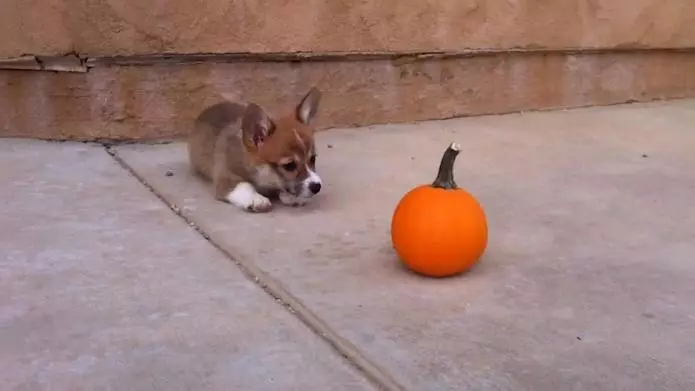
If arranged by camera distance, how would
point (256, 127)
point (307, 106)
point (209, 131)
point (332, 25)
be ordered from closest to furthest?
point (256, 127)
point (307, 106)
point (209, 131)
point (332, 25)

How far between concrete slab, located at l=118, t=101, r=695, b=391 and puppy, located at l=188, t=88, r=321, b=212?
8 centimetres

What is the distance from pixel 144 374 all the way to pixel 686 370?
3.53 ft

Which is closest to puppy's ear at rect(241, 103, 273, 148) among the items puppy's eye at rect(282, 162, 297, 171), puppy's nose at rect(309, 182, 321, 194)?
puppy's eye at rect(282, 162, 297, 171)

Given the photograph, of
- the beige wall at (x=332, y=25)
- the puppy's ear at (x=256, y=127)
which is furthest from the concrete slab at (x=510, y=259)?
the beige wall at (x=332, y=25)

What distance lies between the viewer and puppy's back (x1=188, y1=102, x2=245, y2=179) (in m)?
3.15

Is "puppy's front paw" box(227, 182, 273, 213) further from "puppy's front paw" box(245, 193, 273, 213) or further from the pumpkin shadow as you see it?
the pumpkin shadow

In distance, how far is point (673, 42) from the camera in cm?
524

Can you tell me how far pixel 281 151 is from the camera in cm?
287

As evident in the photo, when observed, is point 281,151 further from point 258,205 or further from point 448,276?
point 448,276

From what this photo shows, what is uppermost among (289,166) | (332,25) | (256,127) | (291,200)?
(332,25)

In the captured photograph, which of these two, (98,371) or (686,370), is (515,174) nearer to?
(686,370)

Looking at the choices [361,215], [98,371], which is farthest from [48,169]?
[98,371]

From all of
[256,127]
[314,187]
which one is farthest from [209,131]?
[314,187]

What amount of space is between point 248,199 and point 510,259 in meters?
0.94
